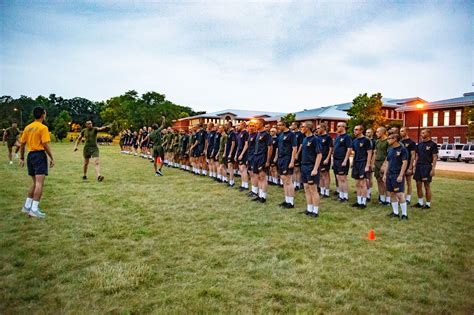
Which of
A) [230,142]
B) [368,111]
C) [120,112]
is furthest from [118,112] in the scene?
[230,142]

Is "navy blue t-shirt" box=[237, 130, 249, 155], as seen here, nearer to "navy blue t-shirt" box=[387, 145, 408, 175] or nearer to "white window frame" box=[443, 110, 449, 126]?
"navy blue t-shirt" box=[387, 145, 408, 175]

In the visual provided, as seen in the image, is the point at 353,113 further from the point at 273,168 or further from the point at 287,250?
the point at 287,250

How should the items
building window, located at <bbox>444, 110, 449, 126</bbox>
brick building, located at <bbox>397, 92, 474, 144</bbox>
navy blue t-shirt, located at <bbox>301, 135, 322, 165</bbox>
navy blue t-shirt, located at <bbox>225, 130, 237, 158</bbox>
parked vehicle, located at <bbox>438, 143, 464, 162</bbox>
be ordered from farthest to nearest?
building window, located at <bbox>444, 110, 449, 126</bbox> < brick building, located at <bbox>397, 92, 474, 144</bbox> < parked vehicle, located at <bbox>438, 143, 464, 162</bbox> < navy blue t-shirt, located at <bbox>225, 130, 237, 158</bbox> < navy blue t-shirt, located at <bbox>301, 135, 322, 165</bbox>

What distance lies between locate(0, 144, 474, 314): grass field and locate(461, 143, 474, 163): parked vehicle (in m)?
32.2

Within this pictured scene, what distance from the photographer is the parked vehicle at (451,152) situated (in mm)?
36625

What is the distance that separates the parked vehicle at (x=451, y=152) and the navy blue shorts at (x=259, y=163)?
120 ft

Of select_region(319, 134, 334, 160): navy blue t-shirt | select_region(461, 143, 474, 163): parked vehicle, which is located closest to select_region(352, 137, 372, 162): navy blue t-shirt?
select_region(319, 134, 334, 160): navy blue t-shirt

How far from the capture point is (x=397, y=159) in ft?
25.6

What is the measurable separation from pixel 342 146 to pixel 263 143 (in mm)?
2487

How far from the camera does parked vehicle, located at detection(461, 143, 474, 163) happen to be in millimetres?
34625

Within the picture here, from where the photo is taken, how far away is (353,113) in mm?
46000

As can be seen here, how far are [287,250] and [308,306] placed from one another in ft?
5.56

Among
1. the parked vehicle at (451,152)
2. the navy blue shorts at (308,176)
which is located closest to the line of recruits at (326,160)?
the navy blue shorts at (308,176)

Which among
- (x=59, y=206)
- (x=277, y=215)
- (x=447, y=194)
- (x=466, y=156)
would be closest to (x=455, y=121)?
(x=466, y=156)
